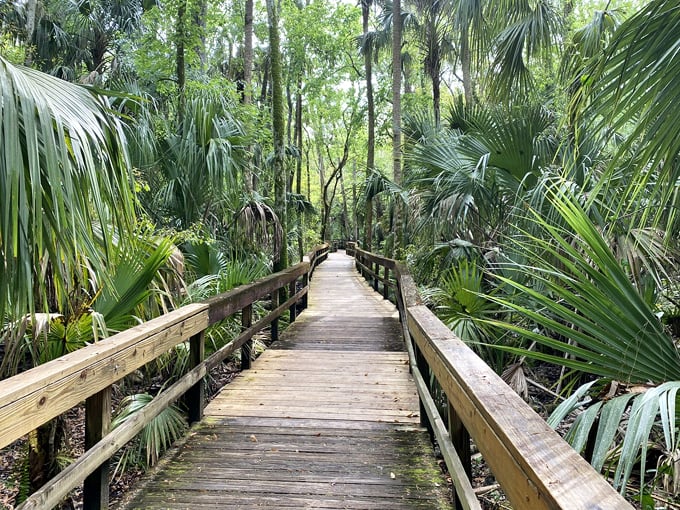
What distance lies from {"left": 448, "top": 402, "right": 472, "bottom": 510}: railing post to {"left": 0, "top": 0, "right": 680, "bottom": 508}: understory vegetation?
1.26ft

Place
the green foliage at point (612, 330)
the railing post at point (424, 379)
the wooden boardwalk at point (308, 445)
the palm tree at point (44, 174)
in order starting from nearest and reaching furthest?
the palm tree at point (44, 174) → the green foliage at point (612, 330) → the wooden boardwalk at point (308, 445) → the railing post at point (424, 379)

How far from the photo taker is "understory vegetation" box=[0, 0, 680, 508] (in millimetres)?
1537

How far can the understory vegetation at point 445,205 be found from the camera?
154 cm

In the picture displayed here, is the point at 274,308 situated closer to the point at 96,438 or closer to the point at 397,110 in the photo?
the point at 96,438

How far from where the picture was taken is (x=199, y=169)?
19.4 feet

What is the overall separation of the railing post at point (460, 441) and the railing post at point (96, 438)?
4.70 feet

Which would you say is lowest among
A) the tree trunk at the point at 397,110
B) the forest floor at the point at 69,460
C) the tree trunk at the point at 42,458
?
the forest floor at the point at 69,460

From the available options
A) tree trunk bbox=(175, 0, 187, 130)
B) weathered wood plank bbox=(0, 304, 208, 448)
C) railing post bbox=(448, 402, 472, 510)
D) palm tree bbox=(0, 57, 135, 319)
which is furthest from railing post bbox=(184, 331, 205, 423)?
tree trunk bbox=(175, 0, 187, 130)

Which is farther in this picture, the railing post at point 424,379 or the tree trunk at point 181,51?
the tree trunk at point 181,51

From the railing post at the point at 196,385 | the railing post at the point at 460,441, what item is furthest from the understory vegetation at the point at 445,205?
the railing post at the point at 460,441

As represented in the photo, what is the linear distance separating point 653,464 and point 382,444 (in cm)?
174

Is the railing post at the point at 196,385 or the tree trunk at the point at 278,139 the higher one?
the tree trunk at the point at 278,139

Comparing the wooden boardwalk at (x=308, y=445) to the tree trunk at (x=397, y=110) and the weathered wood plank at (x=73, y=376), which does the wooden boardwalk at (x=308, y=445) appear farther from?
the tree trunk at (x=397, y=110)

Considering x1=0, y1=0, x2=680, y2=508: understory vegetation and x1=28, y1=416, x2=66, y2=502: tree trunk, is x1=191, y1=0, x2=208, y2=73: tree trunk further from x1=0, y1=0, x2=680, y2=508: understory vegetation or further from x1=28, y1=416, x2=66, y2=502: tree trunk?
x1=28, y1=416, x2=66, y2=502: tree trunk
